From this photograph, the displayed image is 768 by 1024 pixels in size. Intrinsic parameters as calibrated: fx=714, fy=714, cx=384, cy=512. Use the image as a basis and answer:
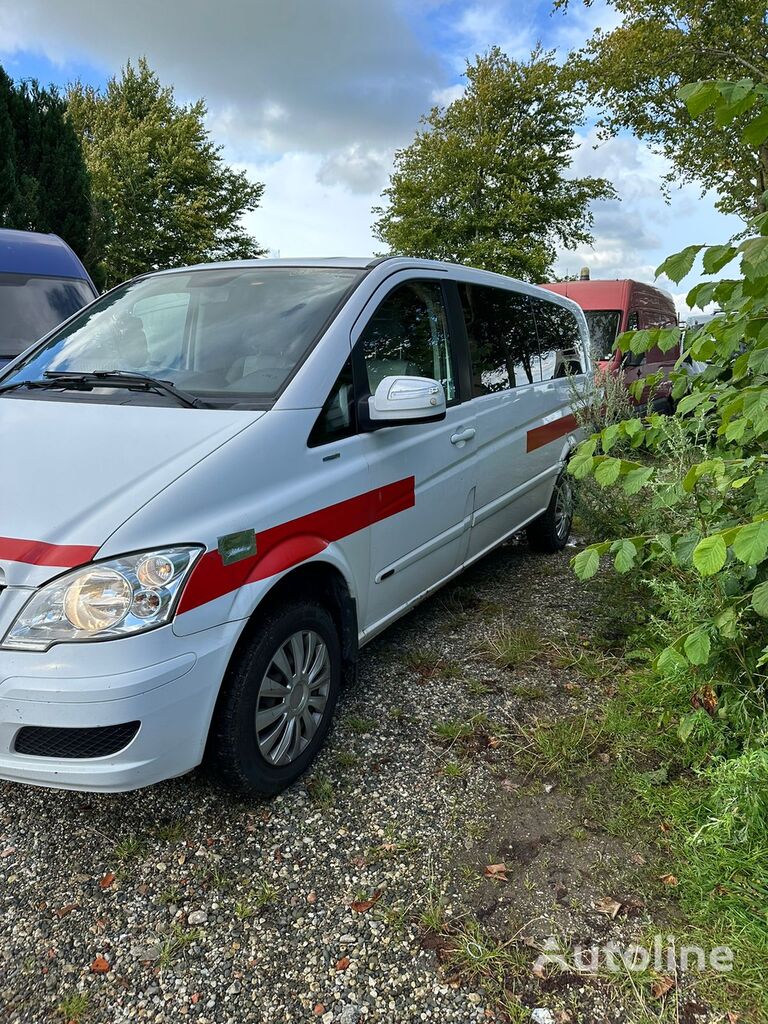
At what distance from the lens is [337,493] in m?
2.66

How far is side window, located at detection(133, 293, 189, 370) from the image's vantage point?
294cm

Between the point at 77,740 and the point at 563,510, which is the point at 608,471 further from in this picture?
the point at 563,510

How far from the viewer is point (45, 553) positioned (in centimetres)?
199

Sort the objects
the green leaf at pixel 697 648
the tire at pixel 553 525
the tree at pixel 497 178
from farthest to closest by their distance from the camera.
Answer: the tree at pixel 497 178, the tire at pixel 553 525, the green leaf at pixel 697 648

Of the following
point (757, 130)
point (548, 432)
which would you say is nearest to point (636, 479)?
point (757, 130)

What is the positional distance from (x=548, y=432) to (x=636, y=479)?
2517 millimetres

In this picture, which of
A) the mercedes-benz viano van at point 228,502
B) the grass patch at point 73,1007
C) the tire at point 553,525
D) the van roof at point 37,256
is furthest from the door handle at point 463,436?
the van roof at point 37,256

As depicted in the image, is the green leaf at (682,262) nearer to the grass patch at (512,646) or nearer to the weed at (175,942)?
the grass patch at (512,646)

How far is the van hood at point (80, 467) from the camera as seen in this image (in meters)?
2.00

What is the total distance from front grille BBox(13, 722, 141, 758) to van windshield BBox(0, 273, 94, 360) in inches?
162

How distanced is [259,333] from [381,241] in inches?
907

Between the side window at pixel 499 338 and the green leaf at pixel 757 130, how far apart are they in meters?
1.85

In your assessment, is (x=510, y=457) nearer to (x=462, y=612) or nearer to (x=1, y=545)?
(x=462, y=612)

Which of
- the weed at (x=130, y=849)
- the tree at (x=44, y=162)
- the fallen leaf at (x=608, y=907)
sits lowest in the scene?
the fallen leaf at (x=608, y=907)
